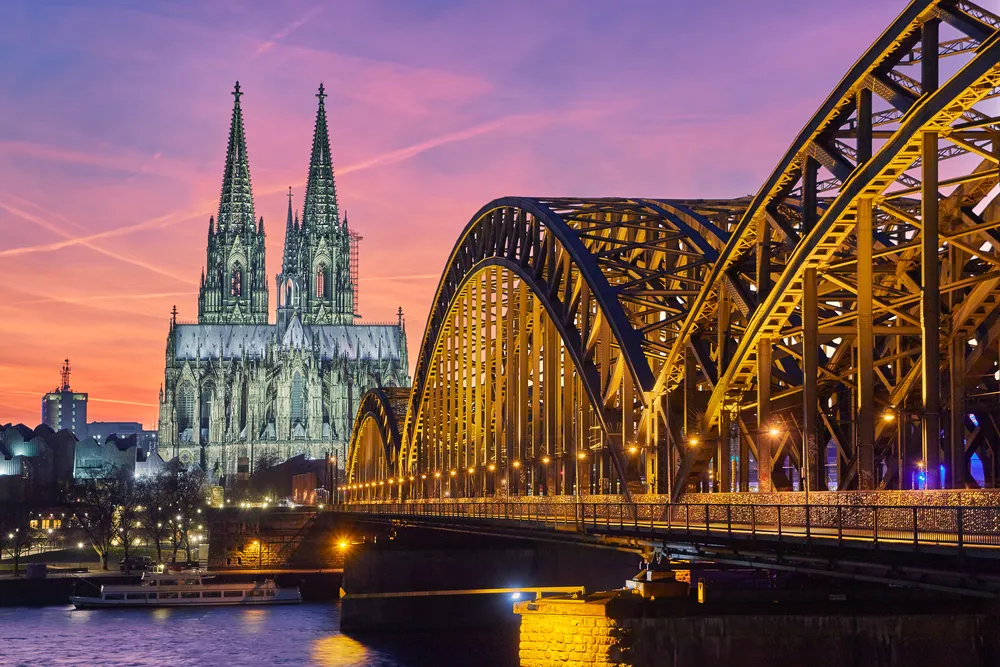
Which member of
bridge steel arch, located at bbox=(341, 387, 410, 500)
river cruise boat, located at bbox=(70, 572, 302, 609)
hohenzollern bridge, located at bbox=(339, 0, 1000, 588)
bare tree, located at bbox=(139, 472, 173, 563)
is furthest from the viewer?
bare tree, located at bbox=(139, 472, 173, 563)

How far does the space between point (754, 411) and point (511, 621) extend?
1631 inches

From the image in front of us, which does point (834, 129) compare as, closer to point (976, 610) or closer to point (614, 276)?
point (976, 610)

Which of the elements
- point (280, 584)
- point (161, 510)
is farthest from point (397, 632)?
point (161, 510)

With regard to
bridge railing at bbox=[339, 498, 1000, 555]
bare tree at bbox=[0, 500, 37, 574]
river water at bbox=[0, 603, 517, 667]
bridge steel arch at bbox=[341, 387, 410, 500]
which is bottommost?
river water at bbox=[0, 603, 517, 667]

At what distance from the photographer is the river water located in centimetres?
7594

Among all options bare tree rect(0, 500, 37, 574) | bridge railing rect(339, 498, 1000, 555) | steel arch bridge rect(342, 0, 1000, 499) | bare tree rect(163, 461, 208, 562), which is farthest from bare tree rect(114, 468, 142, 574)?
bridge railing rect(339, 498, 1000, 555)

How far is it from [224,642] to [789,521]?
59160 mm

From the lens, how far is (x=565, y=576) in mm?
84000

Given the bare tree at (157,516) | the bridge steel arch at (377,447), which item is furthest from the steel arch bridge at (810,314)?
the bare tree at (157,516)

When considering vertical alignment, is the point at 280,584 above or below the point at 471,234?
below

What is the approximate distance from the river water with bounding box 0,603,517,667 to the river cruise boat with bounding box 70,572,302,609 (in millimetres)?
7963

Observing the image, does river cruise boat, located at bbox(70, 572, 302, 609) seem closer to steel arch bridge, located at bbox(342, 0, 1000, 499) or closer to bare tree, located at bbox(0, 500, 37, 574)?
bare tree, located at bbox(0, 500, 37, 574)

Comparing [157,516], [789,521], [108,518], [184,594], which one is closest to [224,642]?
[184,594]

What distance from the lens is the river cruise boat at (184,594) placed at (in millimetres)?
118125
